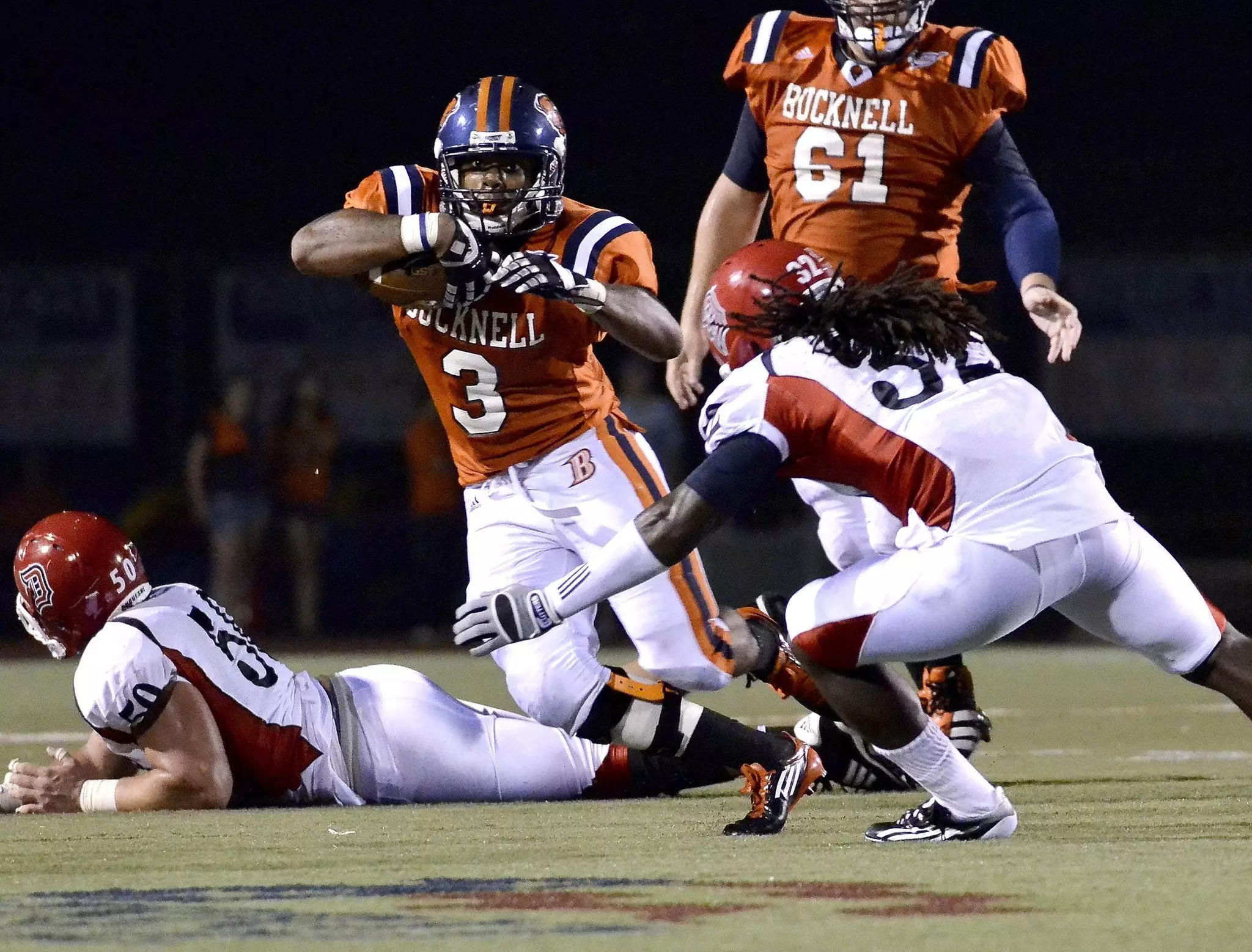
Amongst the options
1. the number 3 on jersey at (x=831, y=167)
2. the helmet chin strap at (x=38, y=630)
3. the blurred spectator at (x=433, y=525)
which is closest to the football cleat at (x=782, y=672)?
the number 3 on jersey at (x=831, y=167)

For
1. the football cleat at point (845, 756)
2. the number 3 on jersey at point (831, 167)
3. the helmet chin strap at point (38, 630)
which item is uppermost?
the number 3 on jersey at point (831, 167)

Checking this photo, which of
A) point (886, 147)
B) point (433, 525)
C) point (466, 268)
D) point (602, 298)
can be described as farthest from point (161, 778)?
point (433, 525)

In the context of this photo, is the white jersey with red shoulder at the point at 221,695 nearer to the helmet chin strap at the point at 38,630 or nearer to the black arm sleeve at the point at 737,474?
the helmet chin strap at the point at 38,630

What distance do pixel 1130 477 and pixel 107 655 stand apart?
9536 mm

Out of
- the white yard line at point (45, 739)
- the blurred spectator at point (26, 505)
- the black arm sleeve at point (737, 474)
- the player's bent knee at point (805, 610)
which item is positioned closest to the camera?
the black arm sleeve at point (737, 474)

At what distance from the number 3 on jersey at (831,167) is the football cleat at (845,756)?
4.17ft

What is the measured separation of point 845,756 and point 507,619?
1423 mm

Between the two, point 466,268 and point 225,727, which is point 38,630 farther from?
point 466,268

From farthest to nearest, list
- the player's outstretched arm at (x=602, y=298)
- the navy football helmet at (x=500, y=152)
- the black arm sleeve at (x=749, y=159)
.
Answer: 1. the black arm sleeve at (x=749, y=159)
2. the navy football helmet at (x=500, y=152)
3. the player's outstretched arm at (x=602, y=298)

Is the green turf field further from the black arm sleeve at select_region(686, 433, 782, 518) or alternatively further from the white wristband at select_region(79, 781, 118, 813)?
the black arm sleeve at select_region(686, 433, 782, 518)

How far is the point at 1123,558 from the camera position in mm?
3926

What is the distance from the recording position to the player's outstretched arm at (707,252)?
5.37 metres

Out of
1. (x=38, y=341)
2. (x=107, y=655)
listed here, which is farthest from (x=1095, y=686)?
(x=38, y=341)

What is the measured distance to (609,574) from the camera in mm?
3824
